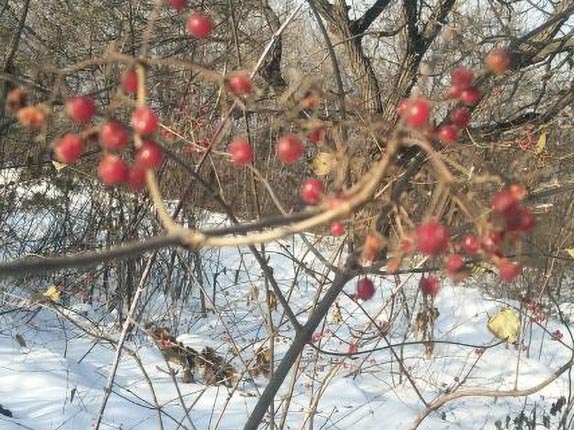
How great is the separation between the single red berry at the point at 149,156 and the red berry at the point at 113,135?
22mm

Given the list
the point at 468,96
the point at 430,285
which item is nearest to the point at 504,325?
the point at 430,285

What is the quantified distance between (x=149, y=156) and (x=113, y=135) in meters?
0.04

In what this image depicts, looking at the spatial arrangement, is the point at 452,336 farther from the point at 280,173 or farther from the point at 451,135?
the point at 451,135

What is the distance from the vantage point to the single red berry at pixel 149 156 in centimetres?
60

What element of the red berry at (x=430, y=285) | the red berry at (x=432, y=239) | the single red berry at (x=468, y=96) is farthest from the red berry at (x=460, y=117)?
the red berry at (x=432, y=239)

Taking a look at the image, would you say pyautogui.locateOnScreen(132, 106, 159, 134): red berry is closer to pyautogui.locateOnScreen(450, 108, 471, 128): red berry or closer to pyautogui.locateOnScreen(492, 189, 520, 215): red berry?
pyautogui.locateOnScreen(492, 189, 520, 215): red berry

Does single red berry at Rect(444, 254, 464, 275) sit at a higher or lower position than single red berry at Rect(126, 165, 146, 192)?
lower

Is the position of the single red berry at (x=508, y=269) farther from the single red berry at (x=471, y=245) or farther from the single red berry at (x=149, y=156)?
the single red berry at (x=149, y=156)

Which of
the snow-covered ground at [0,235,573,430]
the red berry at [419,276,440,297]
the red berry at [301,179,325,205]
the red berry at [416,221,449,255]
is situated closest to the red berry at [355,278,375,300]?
the red berry at [419,276,440,297]

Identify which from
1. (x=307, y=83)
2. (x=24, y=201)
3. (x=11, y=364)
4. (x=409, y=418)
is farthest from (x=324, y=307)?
(x=24, y=201)

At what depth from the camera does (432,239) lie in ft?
1.89

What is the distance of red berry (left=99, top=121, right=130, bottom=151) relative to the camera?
616 mm

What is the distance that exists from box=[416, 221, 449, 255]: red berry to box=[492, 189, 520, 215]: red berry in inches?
1.8

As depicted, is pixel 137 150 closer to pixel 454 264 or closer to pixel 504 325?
pixel 454 264
